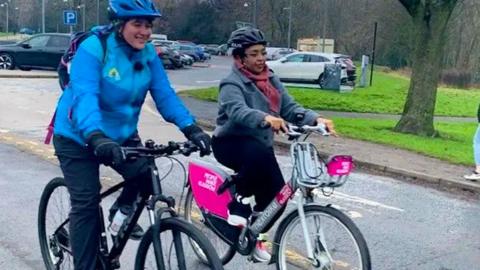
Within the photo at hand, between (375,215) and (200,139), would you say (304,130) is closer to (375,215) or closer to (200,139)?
(200,139)

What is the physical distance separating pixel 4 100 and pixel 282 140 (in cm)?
897

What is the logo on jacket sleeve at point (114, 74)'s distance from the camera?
142 inches

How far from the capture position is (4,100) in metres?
17.8

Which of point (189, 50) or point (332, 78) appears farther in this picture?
point (189, 50)

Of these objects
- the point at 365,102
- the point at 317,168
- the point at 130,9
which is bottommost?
the point at 365,102

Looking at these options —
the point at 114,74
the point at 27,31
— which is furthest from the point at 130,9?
the point at 27,31

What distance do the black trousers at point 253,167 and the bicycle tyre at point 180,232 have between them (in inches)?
42.2

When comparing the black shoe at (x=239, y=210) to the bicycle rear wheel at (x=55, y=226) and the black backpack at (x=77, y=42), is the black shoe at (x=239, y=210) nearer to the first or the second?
the bicycle rear wheel at (x=55, y=226)

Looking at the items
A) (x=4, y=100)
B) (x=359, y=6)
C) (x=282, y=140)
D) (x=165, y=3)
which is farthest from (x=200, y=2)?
(x=282, y=140)

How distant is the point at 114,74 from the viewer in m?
3.62

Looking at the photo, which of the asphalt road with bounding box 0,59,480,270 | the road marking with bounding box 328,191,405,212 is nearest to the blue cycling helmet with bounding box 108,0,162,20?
the asphalt road with bounding box 0,59,480,270

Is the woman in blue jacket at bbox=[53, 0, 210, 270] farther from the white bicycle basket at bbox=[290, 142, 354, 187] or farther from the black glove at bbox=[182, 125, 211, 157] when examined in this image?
the white bicycle basket at bbox=[290, 142, 354, 187]

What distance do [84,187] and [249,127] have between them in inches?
44.8

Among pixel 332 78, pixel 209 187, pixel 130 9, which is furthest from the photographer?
pixel 332 78
